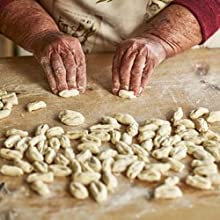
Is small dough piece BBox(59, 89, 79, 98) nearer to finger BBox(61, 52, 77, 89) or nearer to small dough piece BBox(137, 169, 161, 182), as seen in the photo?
finger BBox(61, 52, 77, 89)

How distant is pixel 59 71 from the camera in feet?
3.26

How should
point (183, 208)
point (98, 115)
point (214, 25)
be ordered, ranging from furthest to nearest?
point (214, 25)
point (98, 115)
point (183, 208)

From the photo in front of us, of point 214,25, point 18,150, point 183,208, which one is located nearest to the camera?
point 183,208

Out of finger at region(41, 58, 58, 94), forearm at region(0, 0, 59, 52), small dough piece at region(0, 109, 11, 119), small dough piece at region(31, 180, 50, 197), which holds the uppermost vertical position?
forearm at region(0, 0, 59, 52)

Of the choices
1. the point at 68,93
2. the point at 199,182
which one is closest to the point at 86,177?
the point at 199,182

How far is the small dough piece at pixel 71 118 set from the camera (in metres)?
0.90

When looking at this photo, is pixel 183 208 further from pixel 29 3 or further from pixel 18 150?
pixel 29 3

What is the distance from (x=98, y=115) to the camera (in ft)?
3.05

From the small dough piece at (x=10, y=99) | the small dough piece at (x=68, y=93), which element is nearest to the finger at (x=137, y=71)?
the small dough piece at (x=68, y=93)

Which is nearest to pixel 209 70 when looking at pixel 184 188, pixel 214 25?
pixel 214 25

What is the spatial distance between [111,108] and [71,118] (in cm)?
9

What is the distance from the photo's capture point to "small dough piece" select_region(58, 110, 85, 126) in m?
0.90

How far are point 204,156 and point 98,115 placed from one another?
21 centimetres

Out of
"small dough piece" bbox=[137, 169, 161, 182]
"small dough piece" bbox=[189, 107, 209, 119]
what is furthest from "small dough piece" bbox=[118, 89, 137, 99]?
"small dough piece" bbox=[137, 169, 161, 182]
